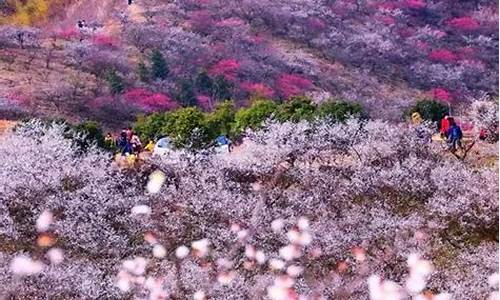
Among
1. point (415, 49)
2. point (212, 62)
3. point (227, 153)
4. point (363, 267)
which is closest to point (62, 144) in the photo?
point (227, 153)

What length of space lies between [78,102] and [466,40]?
3146 centimetres

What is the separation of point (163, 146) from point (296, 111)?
462 centimetres

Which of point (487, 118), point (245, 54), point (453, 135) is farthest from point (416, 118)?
point (245, 54)

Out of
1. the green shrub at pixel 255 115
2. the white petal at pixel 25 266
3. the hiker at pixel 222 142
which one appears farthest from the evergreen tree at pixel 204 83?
the white petal at pixel 25 266

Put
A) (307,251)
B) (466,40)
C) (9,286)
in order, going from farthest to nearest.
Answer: (466,40), (307,251), (9,286)

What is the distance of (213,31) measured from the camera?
45.7 metres

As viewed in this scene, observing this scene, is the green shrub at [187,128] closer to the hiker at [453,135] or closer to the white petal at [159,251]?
the white petal at [159,251]

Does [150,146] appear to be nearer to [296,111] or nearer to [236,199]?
[296,111]

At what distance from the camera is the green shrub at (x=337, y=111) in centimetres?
2261

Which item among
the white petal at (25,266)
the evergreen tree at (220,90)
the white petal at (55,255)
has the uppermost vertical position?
the white petal at (25,266)

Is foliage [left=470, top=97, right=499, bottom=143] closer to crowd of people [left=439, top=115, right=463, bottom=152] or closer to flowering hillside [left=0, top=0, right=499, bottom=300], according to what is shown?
flowering hillside [left=0, top=0, right=499, bottom=300]

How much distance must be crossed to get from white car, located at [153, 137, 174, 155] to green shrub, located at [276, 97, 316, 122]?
3.73m

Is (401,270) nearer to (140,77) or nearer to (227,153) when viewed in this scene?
(227,153)

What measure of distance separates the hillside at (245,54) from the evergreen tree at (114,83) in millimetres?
195
